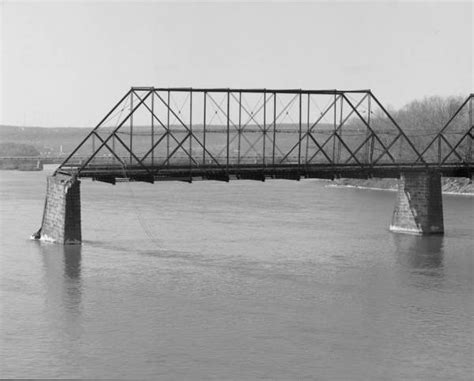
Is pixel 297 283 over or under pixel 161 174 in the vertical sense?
under

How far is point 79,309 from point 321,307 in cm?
1096

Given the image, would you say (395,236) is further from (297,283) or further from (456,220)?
(297,283)

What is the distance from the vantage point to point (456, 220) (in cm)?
9081

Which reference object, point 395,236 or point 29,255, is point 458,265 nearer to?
point 395,236

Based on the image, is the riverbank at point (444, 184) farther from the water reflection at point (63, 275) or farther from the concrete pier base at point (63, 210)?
the water reflection at point (63, 275)

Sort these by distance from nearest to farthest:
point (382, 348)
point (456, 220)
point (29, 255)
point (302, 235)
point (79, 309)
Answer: point (382, 348) → point (79, 309) → point (29, 255) → point (302, 235) → point (456, 220)

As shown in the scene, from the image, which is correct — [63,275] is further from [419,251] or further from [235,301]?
[419,251]

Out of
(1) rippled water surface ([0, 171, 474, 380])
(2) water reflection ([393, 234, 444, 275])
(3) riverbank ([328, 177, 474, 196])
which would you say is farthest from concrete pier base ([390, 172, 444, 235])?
(3) riverbank ([328, 177, 474, 196])

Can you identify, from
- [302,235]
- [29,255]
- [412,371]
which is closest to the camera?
[412,371]

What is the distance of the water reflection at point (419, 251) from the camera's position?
61125mm

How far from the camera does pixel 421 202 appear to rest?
2990 inches

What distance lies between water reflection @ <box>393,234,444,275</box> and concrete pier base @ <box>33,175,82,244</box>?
20086 millimetres

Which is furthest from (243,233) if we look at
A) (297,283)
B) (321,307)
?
(321,307)

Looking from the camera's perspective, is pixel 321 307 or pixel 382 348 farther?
pixel 321 307
